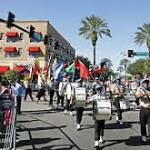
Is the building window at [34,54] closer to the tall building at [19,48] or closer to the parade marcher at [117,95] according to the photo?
the tall building at [19,48]

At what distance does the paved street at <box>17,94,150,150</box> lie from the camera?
1148cm

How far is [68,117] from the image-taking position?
19.2 meters

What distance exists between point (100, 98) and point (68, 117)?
761 centimetres

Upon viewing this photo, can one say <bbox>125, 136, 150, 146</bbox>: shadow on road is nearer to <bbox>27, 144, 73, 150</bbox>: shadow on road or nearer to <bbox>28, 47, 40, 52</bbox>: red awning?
<bbox>27, 144, 73, 150</bbox>: shadow on road

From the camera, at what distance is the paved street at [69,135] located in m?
11.5

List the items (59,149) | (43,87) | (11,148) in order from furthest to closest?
(43,87) → (59,149) → (11,148)

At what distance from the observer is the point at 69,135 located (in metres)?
13.5

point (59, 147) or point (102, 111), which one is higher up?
point (102, 111)

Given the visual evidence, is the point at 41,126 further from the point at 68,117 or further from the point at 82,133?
the point at 68,117

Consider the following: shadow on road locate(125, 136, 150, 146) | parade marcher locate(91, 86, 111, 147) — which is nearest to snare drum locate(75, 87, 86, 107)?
shadow on road locate(125, 136, 150, 146)

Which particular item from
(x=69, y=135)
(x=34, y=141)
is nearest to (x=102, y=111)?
(x=34, y=141)

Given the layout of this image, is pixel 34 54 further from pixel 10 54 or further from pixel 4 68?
pixel 4 68

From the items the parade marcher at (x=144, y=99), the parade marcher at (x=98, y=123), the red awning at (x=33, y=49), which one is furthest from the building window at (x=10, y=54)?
the parade marcher at (x=98, y=123)

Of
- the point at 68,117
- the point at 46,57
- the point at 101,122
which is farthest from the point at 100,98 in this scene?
the point at 46,57
